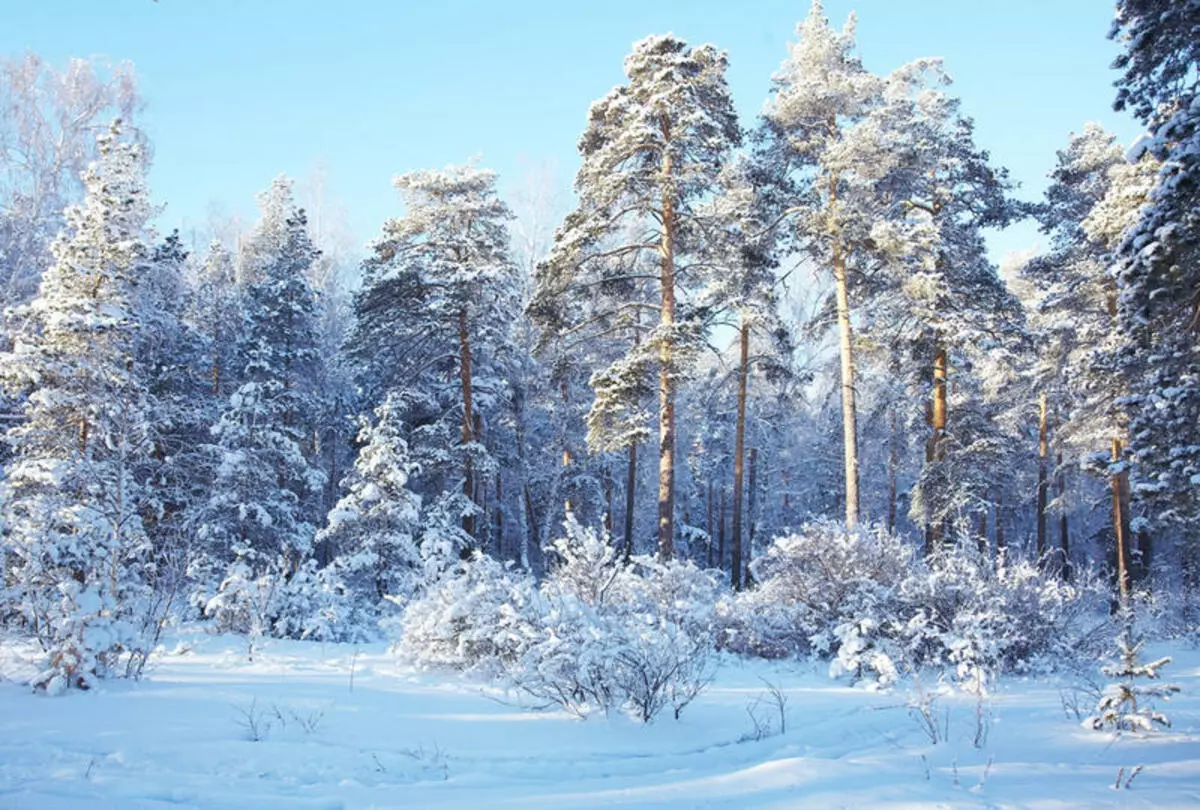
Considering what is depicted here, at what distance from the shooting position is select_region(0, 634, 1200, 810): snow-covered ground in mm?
4094

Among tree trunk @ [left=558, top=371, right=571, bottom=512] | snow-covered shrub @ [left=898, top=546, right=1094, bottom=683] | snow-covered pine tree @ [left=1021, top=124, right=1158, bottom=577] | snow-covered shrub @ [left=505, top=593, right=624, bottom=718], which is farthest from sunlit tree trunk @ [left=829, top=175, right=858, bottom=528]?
tree trunk @ [left=558, top=371, right=571, bottom=512]

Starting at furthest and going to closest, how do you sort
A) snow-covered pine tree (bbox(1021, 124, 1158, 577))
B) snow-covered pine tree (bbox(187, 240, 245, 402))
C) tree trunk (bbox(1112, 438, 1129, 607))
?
snow-covered pine tree (bbox(187, 240, 245, 402))
tree trunk (bbox(1112, 438, 1129, 607))
snow-covered pine tree (bbox(1021, 124, 1158, 577))

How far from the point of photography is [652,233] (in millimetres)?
15102

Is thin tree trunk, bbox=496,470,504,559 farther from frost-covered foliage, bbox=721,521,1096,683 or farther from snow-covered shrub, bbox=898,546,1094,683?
snow-covered shrub, bbox=898,546,1094,683

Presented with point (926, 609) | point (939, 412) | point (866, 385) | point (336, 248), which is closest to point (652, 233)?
point (939, 412)

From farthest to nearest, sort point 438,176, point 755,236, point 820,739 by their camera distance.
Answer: point 438,176
point 755,236
point 820,739

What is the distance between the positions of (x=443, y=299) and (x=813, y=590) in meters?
12.1

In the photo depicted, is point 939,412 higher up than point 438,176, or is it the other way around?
point 438,176

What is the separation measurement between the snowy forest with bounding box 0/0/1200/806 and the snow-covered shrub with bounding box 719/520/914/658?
0.17 ft

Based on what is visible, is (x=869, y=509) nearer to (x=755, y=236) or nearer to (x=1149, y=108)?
(x=755, y=236)

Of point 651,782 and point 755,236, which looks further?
point 755,236

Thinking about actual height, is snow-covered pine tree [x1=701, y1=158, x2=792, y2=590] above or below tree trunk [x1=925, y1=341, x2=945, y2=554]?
above

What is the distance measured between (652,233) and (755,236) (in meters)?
2.23

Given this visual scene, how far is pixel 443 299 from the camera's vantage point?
18.1 m
